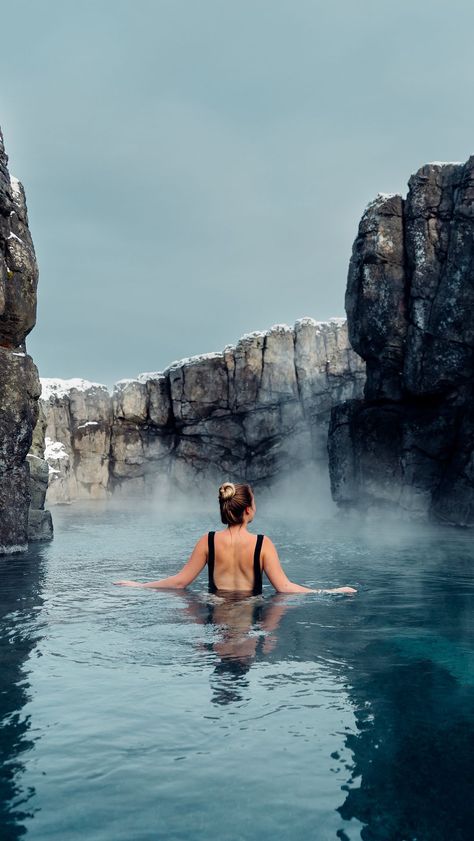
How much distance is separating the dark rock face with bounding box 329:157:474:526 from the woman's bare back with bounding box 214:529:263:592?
18543 millimetres

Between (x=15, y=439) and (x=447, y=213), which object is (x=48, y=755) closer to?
(x=15, y=439)

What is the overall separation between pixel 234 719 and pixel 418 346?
24290 millimetres

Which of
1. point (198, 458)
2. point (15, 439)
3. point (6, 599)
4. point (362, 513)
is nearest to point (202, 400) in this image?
point (198, 458)

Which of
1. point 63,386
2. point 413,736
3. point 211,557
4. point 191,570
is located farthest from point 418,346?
point 63,386

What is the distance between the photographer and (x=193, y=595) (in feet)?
27.8

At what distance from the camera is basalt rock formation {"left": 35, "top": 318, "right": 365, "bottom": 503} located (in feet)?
143

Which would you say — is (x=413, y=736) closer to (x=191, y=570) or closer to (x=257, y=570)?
(x=257, y=570)

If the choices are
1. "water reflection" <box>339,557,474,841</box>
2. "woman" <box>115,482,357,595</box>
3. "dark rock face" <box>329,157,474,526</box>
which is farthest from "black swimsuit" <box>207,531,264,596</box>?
"dark rock face" <box>329,157,474,526</box>

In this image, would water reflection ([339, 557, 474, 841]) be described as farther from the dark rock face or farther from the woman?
the dark rock face

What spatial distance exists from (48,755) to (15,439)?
11822 millimetres

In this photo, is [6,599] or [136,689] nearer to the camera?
[136,689]

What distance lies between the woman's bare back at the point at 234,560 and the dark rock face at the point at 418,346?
1854 centimetres

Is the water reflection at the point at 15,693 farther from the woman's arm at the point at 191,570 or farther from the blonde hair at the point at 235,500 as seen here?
the blonde hair at the point at 235,500

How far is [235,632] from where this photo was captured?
661 centimetres
